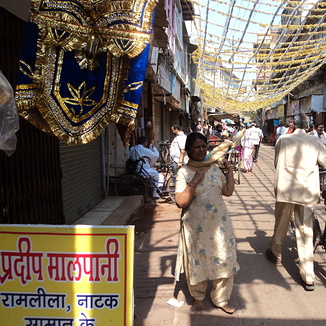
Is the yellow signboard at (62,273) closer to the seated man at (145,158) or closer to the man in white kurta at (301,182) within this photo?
the man in white kurta at (301,182)

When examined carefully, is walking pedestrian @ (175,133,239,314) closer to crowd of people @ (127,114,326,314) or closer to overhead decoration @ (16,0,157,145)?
crowd of people @ (127,114,326,314)

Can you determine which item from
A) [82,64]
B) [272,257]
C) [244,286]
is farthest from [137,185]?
[82,64]

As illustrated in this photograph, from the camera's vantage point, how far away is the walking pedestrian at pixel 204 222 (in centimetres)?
288

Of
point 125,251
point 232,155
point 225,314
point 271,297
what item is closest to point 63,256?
point 125,251

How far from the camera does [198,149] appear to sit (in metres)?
2.89

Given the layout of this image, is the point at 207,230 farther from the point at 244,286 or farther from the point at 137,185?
the point at 137,185

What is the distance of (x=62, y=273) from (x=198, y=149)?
1506 millimetres

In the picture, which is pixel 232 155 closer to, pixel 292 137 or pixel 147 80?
pixel 147 80

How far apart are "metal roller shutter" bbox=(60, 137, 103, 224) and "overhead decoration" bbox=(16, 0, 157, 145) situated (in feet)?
7.86

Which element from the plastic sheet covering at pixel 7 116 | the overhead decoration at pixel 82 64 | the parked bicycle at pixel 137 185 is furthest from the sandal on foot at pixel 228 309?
the parked bicycle at pixel 137 185

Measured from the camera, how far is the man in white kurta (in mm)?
3430

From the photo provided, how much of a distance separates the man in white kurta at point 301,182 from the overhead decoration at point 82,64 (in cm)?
194

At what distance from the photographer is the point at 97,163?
6.98m

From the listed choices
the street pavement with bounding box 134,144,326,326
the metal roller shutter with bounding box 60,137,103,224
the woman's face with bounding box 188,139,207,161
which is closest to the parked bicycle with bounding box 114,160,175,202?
the metal roller shutter with bounding box 60,137,103,224
